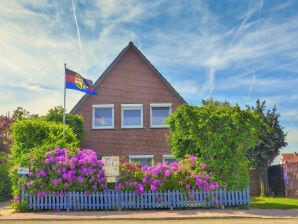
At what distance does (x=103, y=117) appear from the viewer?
23.6 meters

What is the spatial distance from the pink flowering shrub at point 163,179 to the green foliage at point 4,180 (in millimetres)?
9978

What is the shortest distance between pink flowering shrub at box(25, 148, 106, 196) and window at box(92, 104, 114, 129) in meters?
8.41

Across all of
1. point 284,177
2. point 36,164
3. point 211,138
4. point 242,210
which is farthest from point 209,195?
point 284,177

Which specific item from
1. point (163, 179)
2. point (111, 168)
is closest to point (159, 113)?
point (163, 179)

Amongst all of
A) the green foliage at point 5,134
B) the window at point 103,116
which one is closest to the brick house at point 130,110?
the window at point 103,116

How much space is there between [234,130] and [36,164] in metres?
8.79

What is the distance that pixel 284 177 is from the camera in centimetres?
2178

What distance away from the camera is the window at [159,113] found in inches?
920

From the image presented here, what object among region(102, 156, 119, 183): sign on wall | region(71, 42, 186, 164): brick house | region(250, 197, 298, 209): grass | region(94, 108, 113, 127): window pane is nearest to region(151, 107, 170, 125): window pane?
region(71, 42, 186, 164): brick house

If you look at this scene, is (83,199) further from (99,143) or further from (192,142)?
(99,143)

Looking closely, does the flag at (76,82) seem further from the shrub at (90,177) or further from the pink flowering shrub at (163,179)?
the pink flowering shrub at (163,179)

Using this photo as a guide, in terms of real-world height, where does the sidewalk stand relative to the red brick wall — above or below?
below

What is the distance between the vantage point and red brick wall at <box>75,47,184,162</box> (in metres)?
22.9

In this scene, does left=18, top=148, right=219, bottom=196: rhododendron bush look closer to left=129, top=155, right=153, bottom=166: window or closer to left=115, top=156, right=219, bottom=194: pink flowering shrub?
left=115, top=156, right=219, bottom=194: pink flowering shrub
